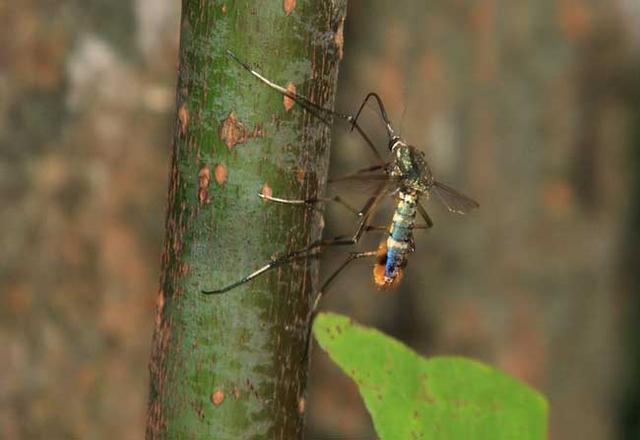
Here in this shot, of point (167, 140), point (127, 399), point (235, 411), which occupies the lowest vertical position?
point (127, 399)

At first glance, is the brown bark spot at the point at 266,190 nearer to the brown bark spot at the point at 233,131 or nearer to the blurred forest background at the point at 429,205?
the brown bark spot at the point at 233,131

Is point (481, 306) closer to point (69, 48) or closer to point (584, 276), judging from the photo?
point (584, 276)

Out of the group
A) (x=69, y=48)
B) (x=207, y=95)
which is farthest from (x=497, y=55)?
(x=207, y=95)

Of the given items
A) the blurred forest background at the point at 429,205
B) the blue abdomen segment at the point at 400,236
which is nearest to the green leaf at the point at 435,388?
the blue abdomen segment at the point at 400,236

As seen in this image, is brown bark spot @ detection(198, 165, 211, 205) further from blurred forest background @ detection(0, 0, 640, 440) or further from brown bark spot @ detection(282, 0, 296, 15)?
blurred forest background @ detection(0, 0, 640, 440)

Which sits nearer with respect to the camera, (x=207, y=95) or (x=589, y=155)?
(x=207, y=95)

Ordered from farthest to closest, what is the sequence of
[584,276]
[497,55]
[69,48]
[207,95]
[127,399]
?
[584,276], [497,55], [127,399], [69,48], [207,95]

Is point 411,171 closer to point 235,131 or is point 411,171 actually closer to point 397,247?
point 397,247
